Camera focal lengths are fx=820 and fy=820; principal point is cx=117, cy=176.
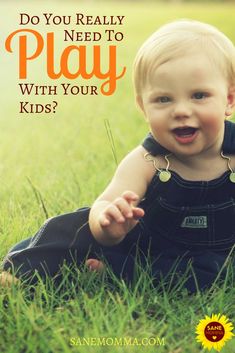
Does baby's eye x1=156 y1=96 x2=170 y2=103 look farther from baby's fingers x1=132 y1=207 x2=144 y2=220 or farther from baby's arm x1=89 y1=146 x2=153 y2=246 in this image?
baby's fingers x1=132 y1=207 x2=144 y2=220

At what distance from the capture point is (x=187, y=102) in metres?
1.65

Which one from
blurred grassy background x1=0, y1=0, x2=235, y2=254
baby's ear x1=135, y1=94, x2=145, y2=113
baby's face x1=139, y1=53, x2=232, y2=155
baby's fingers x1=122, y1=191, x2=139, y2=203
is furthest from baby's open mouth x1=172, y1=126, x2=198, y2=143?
blurred grassy background x1=0, y1=0, x2=235, y2=254

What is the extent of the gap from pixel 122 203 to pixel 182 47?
348 mm

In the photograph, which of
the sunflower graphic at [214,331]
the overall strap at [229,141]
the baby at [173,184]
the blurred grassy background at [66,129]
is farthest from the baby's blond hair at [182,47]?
the sunflower graphic at [214,331]

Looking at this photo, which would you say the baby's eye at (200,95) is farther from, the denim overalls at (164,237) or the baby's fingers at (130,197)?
the baby's fingers at (130,197)

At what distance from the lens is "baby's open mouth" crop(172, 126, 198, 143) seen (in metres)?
1.67

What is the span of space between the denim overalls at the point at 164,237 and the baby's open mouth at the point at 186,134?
0.22 feet

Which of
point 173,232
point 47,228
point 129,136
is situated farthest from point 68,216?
point 129,136

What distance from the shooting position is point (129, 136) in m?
2.46

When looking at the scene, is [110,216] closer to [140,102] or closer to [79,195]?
[140,102]

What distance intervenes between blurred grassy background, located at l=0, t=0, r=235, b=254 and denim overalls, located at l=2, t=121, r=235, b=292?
6.0 inches

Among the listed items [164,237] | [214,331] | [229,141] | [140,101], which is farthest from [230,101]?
[214,331]

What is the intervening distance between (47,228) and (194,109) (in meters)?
0.40

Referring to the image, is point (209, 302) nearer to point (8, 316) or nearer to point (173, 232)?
point (173, 232)
